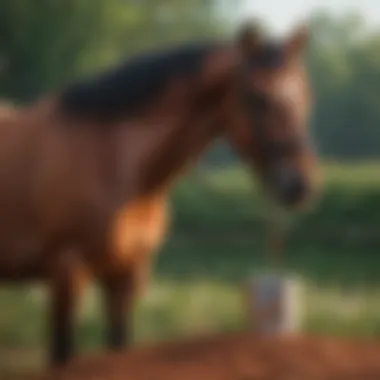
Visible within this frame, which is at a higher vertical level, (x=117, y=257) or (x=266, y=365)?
(x=117, y=257)

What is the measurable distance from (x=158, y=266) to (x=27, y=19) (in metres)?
0.61

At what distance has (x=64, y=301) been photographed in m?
1.69

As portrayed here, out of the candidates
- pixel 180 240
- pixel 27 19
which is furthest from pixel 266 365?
pixel 27 19

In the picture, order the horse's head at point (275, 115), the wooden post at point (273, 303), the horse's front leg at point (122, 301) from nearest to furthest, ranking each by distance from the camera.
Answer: the horse's head at point (275, 115) → the horse's front leg at point (122, 301) → the wooden post at point (273, 303)

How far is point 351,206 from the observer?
75.2 inches

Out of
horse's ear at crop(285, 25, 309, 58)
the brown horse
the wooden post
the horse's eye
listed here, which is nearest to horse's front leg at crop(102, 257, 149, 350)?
the brown horse

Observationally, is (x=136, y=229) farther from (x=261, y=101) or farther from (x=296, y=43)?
(x=296, y=43)

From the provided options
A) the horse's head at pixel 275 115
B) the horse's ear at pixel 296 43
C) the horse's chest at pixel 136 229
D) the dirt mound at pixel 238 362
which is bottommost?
the dirt mound at pixel 238 362

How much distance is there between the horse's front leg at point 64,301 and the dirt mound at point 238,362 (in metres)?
0.05

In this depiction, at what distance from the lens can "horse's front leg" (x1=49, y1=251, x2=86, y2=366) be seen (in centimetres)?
167

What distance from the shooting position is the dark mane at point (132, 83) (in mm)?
1712

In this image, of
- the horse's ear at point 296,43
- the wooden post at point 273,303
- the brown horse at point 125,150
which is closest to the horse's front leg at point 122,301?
the brown horse at point 125,150

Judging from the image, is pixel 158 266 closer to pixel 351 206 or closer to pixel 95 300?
pixel 95 300

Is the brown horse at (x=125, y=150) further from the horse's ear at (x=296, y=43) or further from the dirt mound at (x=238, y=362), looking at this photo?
the dirt mound at (x=238, y=362)
